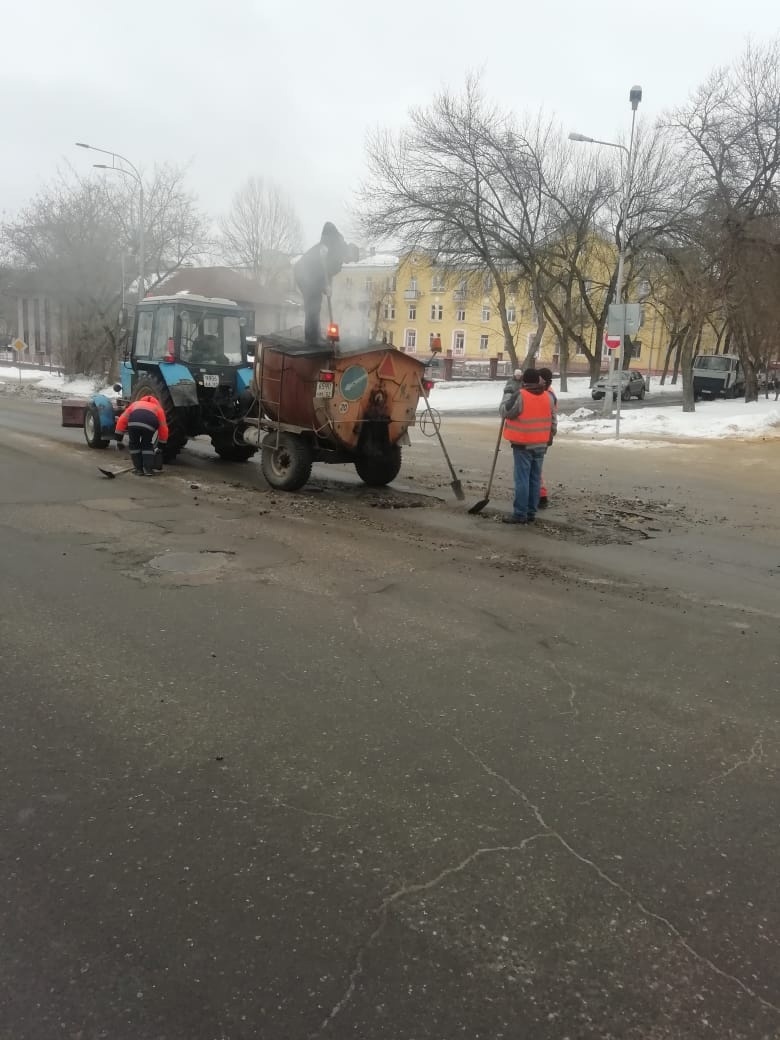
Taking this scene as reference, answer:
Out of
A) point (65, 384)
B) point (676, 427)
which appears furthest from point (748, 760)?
point (65, 384)

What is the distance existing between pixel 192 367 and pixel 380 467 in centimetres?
358

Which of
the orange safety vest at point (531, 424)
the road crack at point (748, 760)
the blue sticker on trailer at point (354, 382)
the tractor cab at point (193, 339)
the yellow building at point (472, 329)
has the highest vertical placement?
the yellow building at point (472, 329)

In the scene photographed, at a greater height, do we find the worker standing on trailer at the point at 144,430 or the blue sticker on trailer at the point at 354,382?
the blue sticker on trailer at the point at 354,382

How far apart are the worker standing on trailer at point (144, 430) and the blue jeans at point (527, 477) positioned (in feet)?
Result: 16.4

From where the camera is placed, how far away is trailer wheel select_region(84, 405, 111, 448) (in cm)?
1265

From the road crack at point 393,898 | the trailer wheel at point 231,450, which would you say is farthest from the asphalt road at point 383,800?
the trailer wheel at point 231,450

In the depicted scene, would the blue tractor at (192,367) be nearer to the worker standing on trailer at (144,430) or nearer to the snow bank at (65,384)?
the worker standing on trailer at (144,430)

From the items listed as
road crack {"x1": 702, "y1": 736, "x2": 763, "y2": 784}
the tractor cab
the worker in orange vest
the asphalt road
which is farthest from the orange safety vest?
the tractor cab

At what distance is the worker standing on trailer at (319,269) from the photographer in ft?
31.2

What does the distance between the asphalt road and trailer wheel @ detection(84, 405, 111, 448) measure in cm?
652

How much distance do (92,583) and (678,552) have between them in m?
5.29

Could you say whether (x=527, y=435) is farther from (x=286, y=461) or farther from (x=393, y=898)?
(x=393, y=898)

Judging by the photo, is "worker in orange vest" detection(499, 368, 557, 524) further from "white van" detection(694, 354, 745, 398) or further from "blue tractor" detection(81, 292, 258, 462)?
"white van" detection(694, 354, 745, 398)

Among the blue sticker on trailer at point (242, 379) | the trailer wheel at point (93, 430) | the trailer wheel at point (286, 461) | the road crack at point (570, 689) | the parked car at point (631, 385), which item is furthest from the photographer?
the parked car at point (631, 385)
